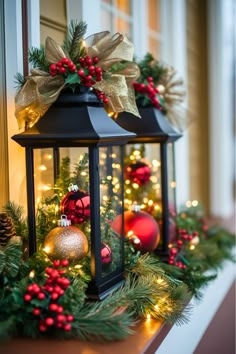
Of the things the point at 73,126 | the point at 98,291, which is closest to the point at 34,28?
the point at 73,126

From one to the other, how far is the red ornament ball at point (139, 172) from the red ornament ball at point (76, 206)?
64 cm

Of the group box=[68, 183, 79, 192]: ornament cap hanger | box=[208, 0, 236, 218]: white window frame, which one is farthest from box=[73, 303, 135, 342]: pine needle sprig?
box=[208, 0, 236, 218]: white window frame

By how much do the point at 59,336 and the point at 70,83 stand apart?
833 millimetres

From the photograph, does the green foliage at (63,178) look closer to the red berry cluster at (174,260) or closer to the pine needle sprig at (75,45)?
the pine needle sprig at (75,45)

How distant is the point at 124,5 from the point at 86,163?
1679 millimetres

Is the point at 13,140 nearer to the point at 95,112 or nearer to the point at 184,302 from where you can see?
the point at 95,112

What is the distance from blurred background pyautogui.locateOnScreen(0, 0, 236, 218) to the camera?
81.5 inches

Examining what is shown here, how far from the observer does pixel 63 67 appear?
1.90 meters

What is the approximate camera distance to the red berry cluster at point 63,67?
74.4 inches

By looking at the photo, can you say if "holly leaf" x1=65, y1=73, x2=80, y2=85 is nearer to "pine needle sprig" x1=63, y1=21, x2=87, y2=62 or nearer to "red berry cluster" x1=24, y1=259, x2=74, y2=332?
"pine needle sprig" x1=63, y1=21, x2=87, y2=62

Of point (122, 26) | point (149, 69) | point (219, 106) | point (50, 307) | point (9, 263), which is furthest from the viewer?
point (219, 106)

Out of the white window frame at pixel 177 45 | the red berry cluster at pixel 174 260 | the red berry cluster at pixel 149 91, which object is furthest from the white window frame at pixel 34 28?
the red berry cluster at pixel 174 260

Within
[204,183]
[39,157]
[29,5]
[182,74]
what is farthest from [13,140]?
[204,183]

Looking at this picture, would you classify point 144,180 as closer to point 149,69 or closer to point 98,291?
point 149,69
